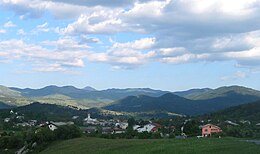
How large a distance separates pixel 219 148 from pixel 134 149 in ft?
47.2

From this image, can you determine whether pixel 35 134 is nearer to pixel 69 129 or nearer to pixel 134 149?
pixel 69 129

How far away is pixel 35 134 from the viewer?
97.6 m

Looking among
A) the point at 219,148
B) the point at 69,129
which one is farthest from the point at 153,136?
the point at 219,148

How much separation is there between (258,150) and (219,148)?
6.14m

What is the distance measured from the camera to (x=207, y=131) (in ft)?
406

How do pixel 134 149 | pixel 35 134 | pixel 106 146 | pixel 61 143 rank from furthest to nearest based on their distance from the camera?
pixel 35 134
pixel 61 143
pixel 106 146
pixel 134 149

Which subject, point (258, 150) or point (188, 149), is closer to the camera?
point (258, 150)

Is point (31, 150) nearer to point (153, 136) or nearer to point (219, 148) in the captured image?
point (153, 136)

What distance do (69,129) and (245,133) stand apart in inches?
1674

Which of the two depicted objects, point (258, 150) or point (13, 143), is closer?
point (258, 150)

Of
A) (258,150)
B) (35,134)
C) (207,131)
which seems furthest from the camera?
(207,131)

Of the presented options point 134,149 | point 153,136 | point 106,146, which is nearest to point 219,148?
point 134,149

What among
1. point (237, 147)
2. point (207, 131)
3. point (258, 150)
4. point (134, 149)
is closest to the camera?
point (258, 150)

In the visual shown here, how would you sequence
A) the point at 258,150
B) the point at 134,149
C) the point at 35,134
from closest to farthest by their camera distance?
the point at 258,150 < the point at 134,149 < the point at 35,134
